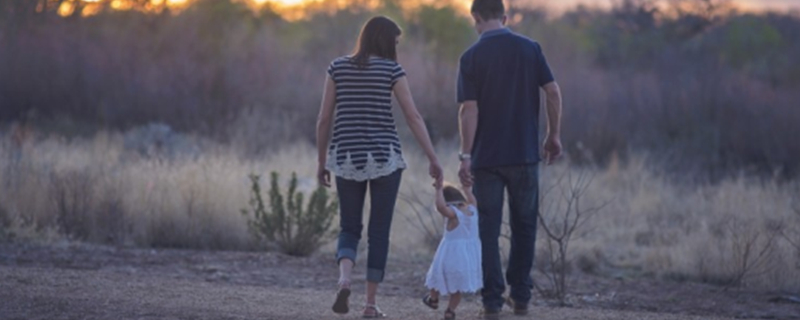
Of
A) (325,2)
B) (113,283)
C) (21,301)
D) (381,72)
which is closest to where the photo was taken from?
(381,72)

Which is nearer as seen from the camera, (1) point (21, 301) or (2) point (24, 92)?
(1) point (21, 301)

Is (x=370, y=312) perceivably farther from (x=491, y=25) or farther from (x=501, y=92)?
(x=491, y=25)

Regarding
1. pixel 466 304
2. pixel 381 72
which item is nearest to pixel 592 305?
pixel 466 304

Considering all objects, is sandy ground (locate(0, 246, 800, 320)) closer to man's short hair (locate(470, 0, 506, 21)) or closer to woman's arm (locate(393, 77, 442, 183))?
woman's arm (locate(393, 77, 442, 183))

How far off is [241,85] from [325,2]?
24609 millimetres

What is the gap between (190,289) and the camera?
8820 millimetres

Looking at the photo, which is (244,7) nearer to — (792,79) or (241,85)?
(241,85)

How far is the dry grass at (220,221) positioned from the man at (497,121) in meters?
4.15

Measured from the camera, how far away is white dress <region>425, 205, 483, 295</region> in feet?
23.7

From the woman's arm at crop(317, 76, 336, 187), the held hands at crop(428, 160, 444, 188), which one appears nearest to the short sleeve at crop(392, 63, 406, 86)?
the woman's arm at crop(317, 76, 336, 187)

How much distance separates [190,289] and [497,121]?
8.99ft

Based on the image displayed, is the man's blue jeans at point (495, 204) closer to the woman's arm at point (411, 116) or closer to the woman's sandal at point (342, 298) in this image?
the woman's arm at point (411, 116)

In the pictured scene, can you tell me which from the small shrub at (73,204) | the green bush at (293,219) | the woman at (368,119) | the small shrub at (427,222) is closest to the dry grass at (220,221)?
the small shrub at (73,204)

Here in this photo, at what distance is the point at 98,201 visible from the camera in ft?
43.3
